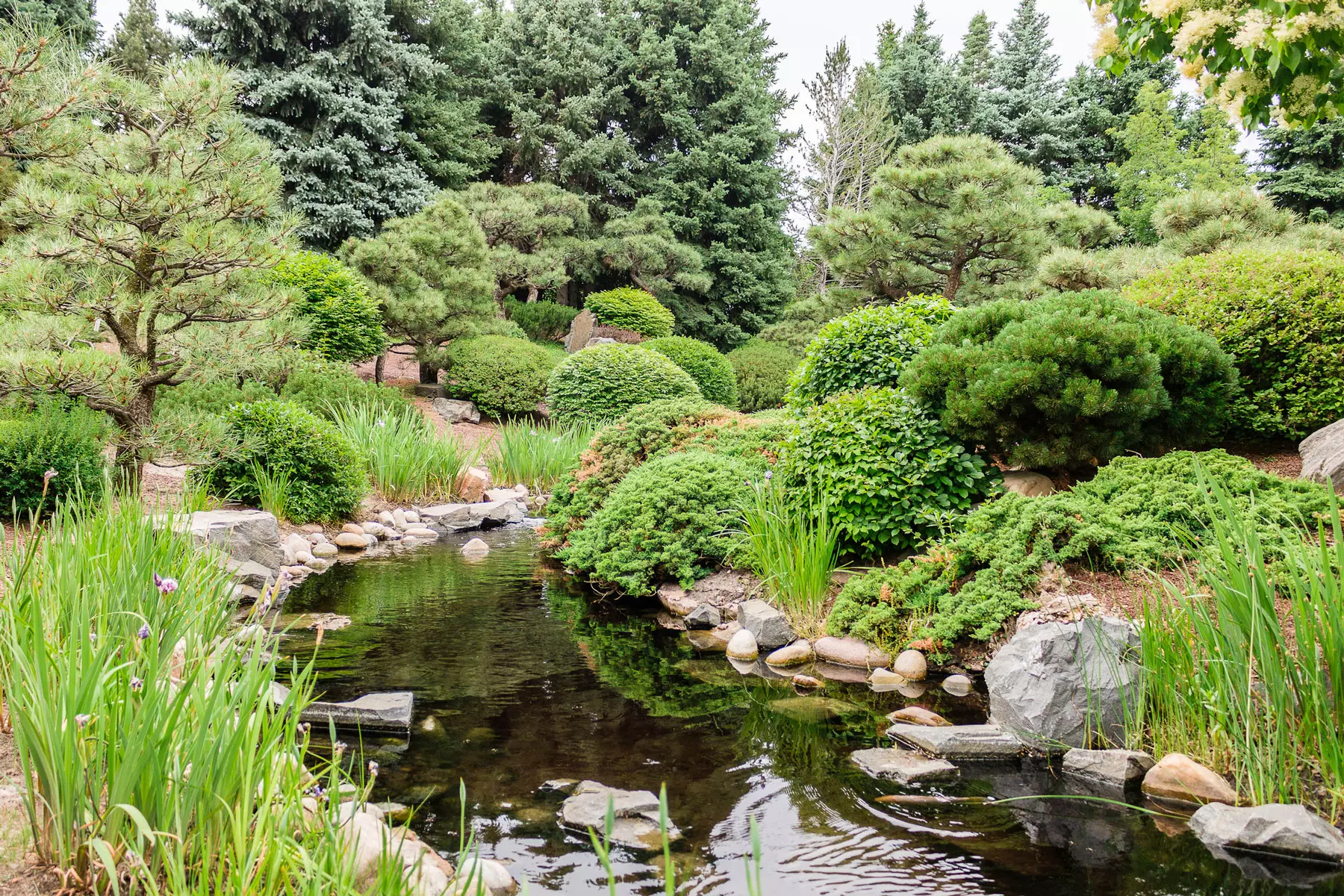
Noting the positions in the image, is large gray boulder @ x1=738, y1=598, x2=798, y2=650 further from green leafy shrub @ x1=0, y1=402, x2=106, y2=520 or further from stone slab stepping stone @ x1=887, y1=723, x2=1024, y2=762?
green leafy shrub @ x1=0, y1=402, x2=106, y2=520

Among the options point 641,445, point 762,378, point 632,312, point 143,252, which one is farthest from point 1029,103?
point 143,252

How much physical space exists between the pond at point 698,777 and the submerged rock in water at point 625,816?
54 mm

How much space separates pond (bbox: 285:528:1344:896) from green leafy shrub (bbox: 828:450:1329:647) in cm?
57

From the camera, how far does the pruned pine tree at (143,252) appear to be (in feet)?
20.5

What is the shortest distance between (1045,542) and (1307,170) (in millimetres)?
24871

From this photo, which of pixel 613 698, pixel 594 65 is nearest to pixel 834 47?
pixel 594 65

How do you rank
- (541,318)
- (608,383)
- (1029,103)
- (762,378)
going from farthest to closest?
(1029,103)
(541,318)
(762,378)
(608,383)

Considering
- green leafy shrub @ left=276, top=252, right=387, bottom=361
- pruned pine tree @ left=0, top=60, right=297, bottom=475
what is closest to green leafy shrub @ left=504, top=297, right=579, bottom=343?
green leafy shrub @ left=276, top=252, right=387, bottom=361

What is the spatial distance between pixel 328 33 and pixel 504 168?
21.9 ft

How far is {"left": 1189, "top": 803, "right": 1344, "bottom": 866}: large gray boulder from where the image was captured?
109 inches

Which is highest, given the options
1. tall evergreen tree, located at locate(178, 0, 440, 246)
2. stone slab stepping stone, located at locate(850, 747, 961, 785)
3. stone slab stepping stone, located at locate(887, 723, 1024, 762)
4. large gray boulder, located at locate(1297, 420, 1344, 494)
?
tall evergreen tree, located at locate(178, 0, 440, 246)

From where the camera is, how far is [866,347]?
7059mm

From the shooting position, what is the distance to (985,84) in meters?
32.0

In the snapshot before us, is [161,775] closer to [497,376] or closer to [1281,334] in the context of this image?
[1281,334]
